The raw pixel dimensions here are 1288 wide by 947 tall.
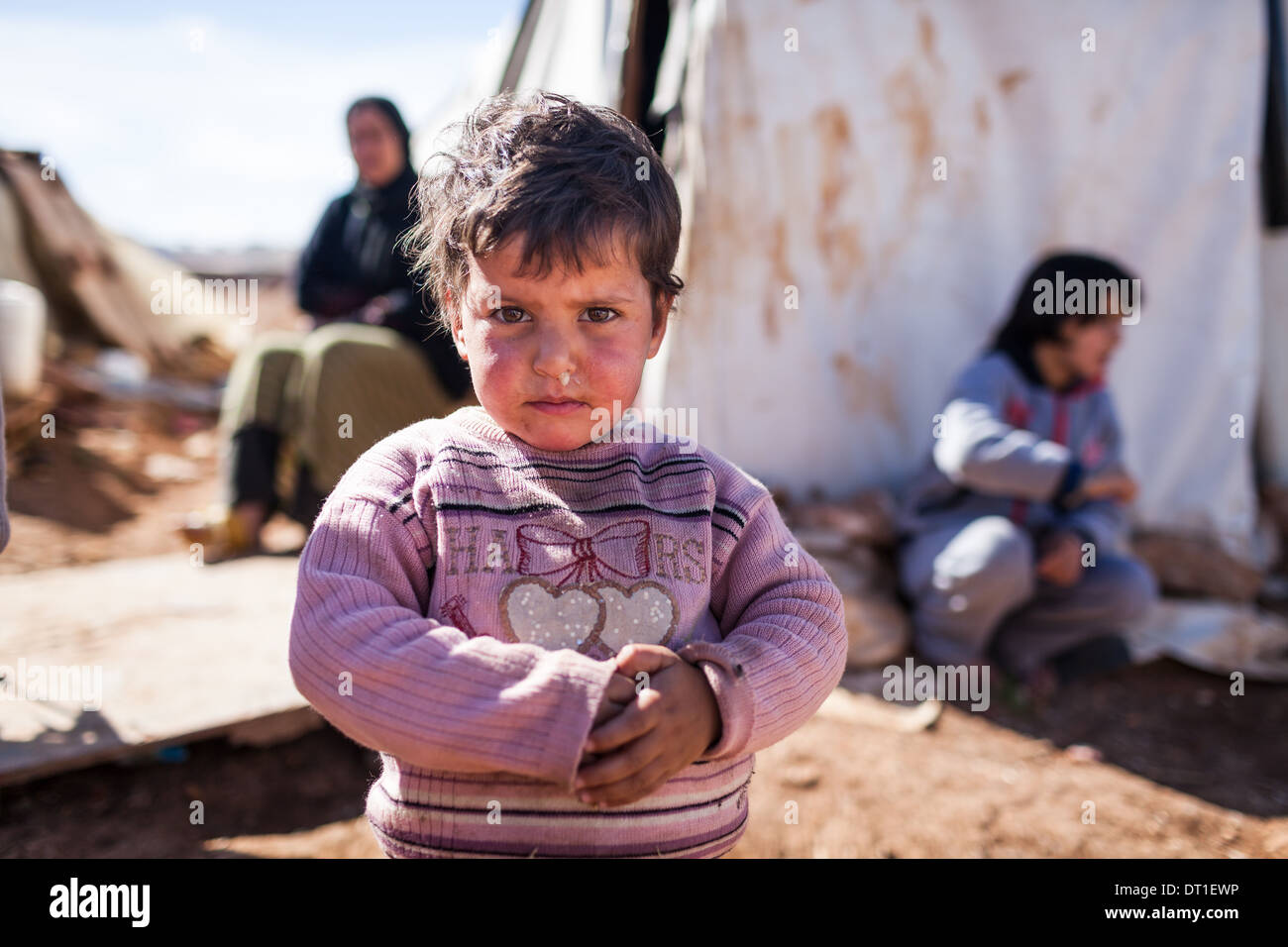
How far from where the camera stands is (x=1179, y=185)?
386 centimetres

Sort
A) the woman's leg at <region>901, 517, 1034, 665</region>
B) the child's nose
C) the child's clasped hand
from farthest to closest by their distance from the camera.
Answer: the woman's leg at <region>901, 517, 1034, 665</region>
the child's nose
the child's clasped hand

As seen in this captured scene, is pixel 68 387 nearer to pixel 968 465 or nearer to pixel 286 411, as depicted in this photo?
pixel 286 411

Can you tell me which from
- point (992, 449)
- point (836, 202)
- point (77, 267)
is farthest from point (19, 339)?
point (992, 449)

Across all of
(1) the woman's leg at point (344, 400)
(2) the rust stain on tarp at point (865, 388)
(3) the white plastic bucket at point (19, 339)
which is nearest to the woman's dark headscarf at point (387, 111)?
(1) the woman's leg at point (344, 400)

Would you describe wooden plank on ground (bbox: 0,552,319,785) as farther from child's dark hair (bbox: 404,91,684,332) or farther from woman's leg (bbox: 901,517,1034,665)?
woman's leg (bbox: 901,517,1034,665)

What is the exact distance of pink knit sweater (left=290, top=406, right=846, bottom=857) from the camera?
3.23 ft

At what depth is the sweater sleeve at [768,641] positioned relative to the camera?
1.05 metres

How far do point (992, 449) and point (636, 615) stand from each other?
2165 mm

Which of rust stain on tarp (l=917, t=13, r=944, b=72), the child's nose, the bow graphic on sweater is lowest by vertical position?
the bow graphic on sweater

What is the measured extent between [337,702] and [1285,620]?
3.98 metres

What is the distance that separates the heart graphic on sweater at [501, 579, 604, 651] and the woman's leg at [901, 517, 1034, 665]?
2241 mm

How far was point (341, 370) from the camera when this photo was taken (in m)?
3.11

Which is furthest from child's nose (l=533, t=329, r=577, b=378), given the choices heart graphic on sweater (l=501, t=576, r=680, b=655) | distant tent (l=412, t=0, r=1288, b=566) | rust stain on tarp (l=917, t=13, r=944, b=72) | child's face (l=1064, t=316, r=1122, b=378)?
rust stain on tarp (l=917, t=13, r=944, b=72)

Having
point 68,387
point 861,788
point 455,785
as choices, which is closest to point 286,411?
point 861,788
